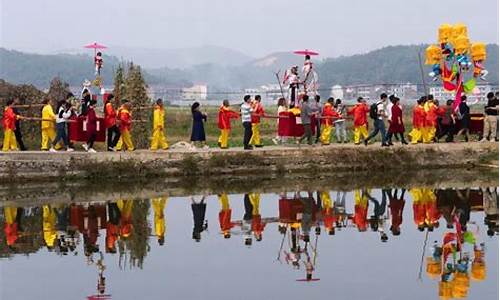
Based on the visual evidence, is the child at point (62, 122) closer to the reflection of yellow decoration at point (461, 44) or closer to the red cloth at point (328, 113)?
the red cloth at point (328, 113)

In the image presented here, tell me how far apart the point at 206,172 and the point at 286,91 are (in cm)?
470

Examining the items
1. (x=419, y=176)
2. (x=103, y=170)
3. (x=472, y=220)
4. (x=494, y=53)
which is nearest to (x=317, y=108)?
(x=419, y=176)

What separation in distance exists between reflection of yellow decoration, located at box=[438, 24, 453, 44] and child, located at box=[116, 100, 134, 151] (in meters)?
8.43

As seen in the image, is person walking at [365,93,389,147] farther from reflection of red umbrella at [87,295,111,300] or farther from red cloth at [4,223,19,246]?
reflection of red umbrella at [87,295,111,300]

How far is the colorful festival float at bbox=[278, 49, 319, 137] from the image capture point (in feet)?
79.8

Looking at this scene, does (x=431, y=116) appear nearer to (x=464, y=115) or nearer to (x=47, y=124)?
(x=464, y=115)

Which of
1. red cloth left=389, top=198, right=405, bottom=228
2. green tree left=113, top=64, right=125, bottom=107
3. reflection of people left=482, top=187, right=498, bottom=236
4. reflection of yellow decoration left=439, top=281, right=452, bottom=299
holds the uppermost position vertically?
green tree left=113, top=64, right=125, bottom=107

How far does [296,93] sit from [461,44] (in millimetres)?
4481

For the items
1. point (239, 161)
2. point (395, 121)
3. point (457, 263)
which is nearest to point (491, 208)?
point (457, 263)

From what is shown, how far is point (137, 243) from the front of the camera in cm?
1389

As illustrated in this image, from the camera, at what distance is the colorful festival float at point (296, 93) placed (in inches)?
958

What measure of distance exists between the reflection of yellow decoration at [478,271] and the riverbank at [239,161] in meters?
10.6

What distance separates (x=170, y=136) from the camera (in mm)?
34719

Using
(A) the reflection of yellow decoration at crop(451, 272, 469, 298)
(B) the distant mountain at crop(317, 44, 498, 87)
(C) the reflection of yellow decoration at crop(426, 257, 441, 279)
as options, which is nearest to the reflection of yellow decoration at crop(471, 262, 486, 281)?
(A) the reflection of yellow decoration at crop(451, 272, 469, 298)
